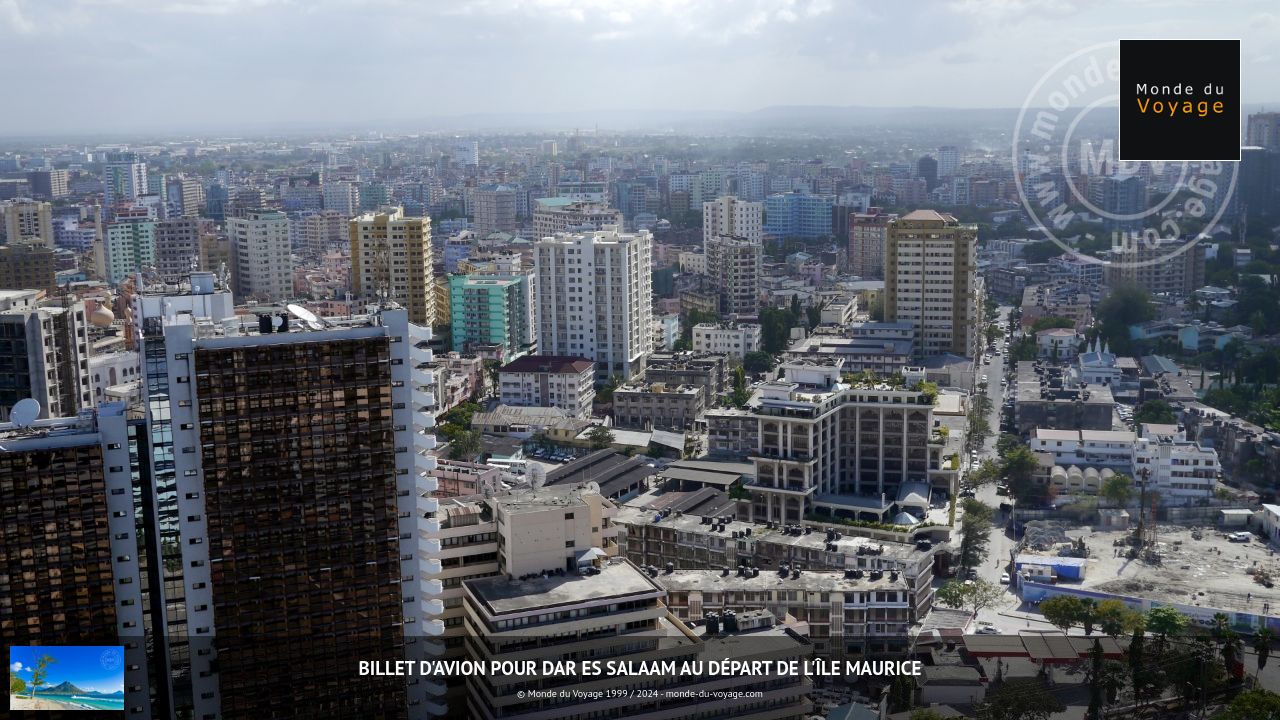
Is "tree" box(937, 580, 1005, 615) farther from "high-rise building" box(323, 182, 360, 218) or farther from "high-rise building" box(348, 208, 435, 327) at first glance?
"high-rise building" box(323, 182, 360, 218)

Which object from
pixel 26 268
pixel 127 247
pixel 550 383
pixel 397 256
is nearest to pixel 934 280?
pixel 550 383

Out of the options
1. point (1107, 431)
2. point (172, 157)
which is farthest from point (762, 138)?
point (1107, 431)

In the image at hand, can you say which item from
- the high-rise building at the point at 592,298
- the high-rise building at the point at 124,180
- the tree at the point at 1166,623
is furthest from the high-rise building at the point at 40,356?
the high-rise building at the point at 124,180

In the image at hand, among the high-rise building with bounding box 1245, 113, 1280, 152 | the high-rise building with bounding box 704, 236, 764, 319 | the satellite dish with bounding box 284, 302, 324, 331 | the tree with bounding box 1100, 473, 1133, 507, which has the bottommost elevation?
the tree with bounding box 1100, 473, 1133, 507

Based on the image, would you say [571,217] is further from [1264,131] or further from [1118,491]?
[1118,491]

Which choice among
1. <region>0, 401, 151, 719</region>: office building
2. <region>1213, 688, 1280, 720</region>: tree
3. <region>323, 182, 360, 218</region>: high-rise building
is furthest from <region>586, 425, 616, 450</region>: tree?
<region>323, 182, 360, 218</region>: high-rise building

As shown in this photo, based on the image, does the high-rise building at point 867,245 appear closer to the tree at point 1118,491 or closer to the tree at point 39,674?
the tree at point 1118,491

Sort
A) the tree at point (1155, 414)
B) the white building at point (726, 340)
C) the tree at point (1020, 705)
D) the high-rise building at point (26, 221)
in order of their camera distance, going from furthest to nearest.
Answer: the high-rise building at point (26, 221)
the white building at point (726, 340)
the tree at point (1155, 414)
the tree at point (1020, 705)
